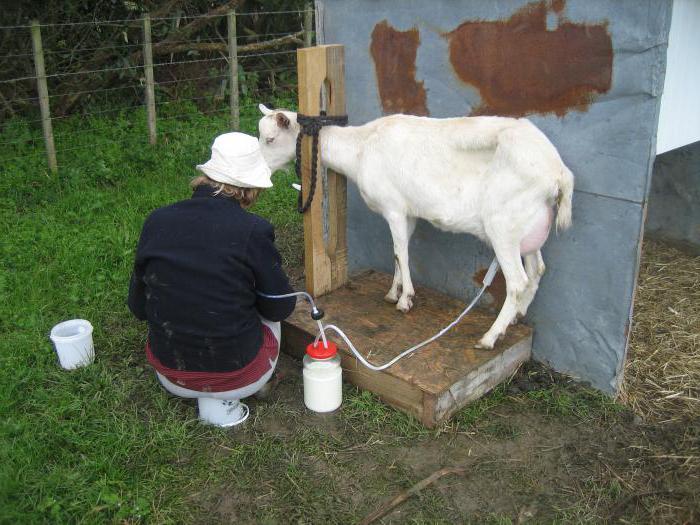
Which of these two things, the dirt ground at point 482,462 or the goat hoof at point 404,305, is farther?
the goat hoof at point 404,305

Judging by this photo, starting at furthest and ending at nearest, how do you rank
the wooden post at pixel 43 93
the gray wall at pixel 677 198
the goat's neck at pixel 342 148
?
the wooden post at pixel 43 93 < the gray wall at pixel 677 198 < the goat's neck at pixel 342 148

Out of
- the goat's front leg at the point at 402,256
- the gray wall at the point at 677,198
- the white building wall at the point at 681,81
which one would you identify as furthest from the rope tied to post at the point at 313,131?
the gray wall at the point at 677,198

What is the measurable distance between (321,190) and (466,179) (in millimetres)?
1136

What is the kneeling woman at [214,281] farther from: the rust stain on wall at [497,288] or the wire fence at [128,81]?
the wire fence at [128,81]

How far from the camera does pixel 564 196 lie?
3.78 meters

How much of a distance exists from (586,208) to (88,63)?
26.2 ft

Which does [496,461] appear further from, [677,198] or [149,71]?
[149,71]

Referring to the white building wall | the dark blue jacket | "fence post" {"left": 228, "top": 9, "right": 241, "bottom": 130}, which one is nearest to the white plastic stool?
the dark blue jacket

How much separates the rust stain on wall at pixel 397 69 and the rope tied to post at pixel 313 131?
0.41 meters

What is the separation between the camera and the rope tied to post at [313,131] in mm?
4531

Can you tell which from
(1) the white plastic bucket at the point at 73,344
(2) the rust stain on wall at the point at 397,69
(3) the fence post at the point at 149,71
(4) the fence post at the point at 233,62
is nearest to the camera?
(1) the white plastic bucket at the point at 73,344

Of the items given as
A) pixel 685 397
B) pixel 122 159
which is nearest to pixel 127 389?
pixel 685 397

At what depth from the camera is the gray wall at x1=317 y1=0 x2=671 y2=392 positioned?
3.58 m

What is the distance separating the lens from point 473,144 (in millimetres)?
3971
